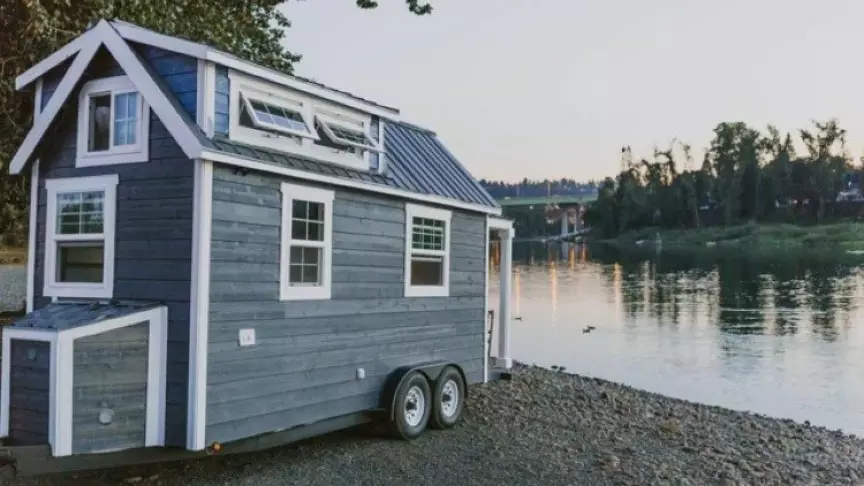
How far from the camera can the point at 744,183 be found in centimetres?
12350

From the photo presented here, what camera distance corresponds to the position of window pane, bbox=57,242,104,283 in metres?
8.73

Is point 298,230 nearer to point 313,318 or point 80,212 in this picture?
point 313,318

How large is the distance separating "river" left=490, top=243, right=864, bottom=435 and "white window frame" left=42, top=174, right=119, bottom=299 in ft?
51.3

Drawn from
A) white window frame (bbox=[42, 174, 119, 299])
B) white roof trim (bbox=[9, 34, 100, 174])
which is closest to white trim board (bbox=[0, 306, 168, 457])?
white window frame (bbox=[42, 174, 119, 299])

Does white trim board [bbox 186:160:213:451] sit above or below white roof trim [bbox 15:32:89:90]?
below

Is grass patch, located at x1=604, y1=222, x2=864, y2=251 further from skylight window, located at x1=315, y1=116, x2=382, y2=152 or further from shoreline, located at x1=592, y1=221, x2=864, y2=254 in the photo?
skylight window, located at x1=315, y1=116, x2=382, y2=152

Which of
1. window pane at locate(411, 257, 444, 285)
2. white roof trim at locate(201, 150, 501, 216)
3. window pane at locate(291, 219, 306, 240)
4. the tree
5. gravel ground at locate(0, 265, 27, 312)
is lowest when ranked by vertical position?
gravel ground at locate(0, 265, 27, 312)

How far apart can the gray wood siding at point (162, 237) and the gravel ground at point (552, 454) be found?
137 centimetres

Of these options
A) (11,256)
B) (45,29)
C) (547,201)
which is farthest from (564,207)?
(45,29)

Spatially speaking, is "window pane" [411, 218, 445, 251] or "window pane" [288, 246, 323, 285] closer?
"window pane" [288, 246, 323, 285]

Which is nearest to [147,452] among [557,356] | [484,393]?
[484,393]

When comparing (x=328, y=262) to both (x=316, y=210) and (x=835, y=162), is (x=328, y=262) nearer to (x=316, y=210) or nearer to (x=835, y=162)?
(x=316, y=210)

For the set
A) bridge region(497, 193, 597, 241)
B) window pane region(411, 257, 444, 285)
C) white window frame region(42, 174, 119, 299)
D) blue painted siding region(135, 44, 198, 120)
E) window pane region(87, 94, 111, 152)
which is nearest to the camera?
blue painted siding region(135, 44, 198, 120)

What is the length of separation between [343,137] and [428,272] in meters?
2.61
